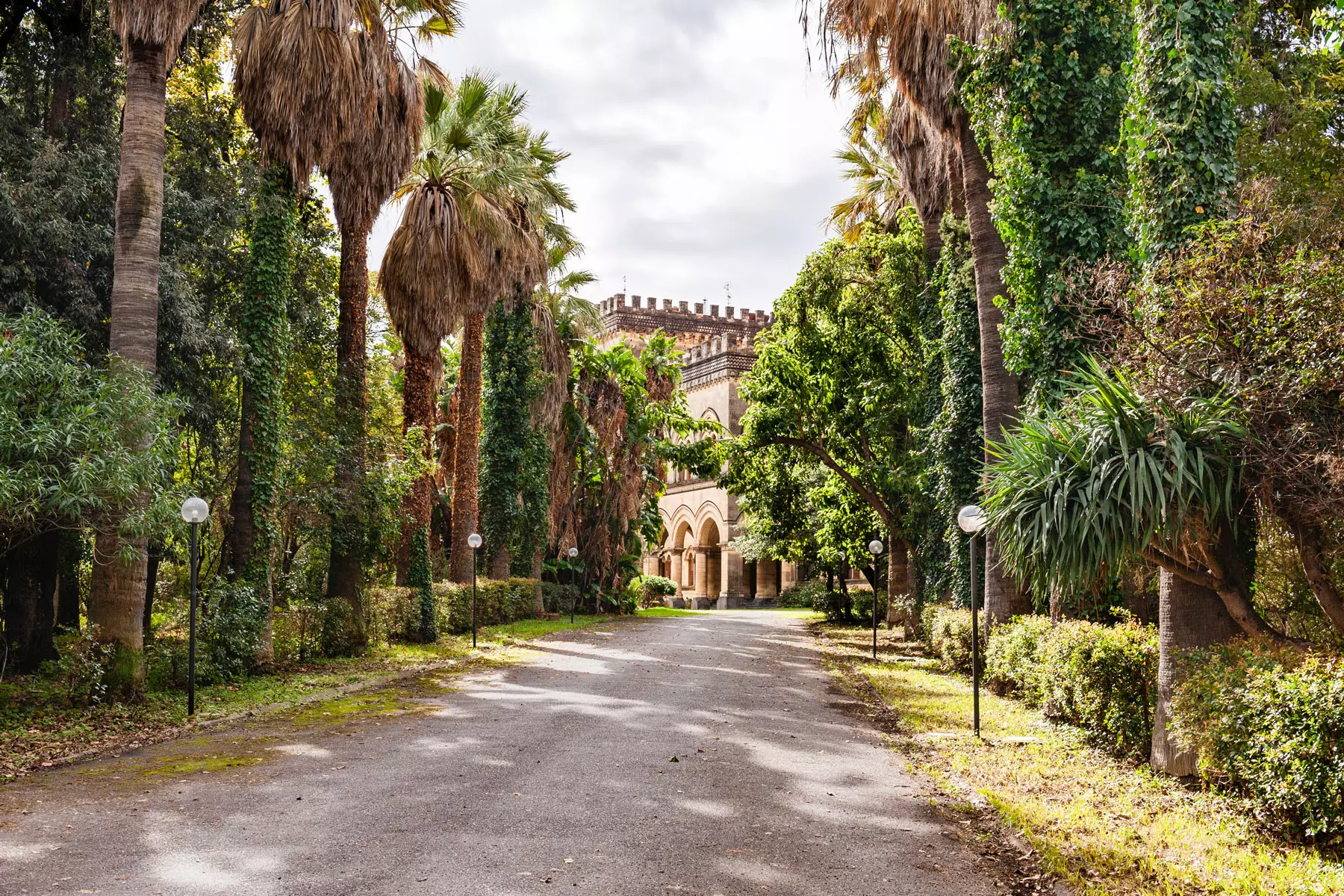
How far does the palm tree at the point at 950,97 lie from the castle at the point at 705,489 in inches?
1352

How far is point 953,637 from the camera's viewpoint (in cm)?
1675

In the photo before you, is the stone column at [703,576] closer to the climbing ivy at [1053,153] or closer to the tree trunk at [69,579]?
the tree trunk at [69,579]

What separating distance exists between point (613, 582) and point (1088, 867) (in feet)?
103

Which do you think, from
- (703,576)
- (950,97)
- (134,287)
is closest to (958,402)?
(950,97)

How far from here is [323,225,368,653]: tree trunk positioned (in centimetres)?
Answer: 1753

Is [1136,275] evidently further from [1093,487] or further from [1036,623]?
[1036,623]

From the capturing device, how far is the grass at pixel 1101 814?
5500mm

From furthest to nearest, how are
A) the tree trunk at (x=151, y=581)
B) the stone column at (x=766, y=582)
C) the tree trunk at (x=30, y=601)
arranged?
the stone column at (x=766, y=582) → the tree trunk at (x=30, y=601) → the tree trunk at (x=151, y=581)

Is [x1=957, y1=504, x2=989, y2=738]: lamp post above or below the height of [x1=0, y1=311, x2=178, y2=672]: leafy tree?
below

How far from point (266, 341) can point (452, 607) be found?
31.5 feet

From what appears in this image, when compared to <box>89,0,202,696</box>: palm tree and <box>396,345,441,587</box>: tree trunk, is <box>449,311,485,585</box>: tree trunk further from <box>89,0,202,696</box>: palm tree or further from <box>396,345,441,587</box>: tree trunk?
<box>89,0,202,696</box>: palm tree

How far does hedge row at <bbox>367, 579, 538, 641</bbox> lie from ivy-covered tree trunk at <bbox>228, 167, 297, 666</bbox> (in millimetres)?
3759

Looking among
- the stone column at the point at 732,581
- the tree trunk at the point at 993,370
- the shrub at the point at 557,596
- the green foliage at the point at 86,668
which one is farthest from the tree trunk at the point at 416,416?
the stone column at the point at 732,581

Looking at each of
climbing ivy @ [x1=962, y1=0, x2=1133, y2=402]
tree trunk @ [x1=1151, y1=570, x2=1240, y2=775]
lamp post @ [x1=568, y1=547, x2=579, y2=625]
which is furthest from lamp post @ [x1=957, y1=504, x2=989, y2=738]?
lamp post @ [x1=568, y1=547, x2=579, y2=625]
